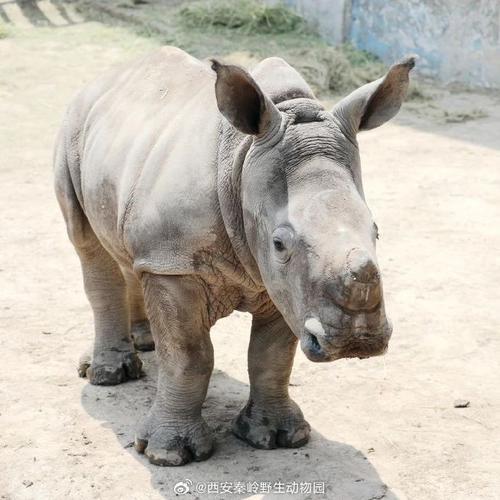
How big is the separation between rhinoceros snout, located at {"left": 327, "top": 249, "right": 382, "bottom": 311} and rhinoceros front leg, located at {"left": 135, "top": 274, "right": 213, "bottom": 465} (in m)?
0.99

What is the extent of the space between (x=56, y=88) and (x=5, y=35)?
2.31 metres

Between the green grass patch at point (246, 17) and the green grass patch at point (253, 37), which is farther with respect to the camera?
the green grass patch at point (246, 17)

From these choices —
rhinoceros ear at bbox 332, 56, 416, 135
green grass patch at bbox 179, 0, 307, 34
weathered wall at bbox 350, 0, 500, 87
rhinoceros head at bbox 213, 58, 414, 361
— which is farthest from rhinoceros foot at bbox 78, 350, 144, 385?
green grass patch at bbox 179, 0, 307, 34

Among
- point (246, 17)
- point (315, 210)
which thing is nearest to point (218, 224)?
point (315, 210)

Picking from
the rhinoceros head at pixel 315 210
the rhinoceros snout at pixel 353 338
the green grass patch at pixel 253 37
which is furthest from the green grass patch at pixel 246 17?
the rhinoceros snout at pixel 353 338

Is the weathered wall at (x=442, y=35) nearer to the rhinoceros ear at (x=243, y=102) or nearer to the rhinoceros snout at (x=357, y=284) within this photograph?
the rhinoceros ear at (x=243, y=102)

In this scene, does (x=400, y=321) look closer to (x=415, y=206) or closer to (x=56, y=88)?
(x=415, y=206)

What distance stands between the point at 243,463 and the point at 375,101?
1659 millimetres

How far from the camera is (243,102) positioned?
4.07m

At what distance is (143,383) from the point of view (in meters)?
5.51

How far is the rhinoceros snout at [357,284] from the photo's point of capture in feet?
11.6

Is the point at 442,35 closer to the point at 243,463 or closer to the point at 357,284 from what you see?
the point at 243,463

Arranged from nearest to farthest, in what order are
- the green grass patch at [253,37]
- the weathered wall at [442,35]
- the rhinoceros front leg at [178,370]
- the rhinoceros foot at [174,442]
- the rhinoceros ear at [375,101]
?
1. the rhinoceros ear at [375,101]
2. the rhinoceros front leg at [178,370]
3. the rhinoceros foot at [174,442]
4. the weathered wall at [442,35]
5. the green grass patch at [253,37]

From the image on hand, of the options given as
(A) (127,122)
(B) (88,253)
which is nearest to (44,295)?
(B) (88,253)
